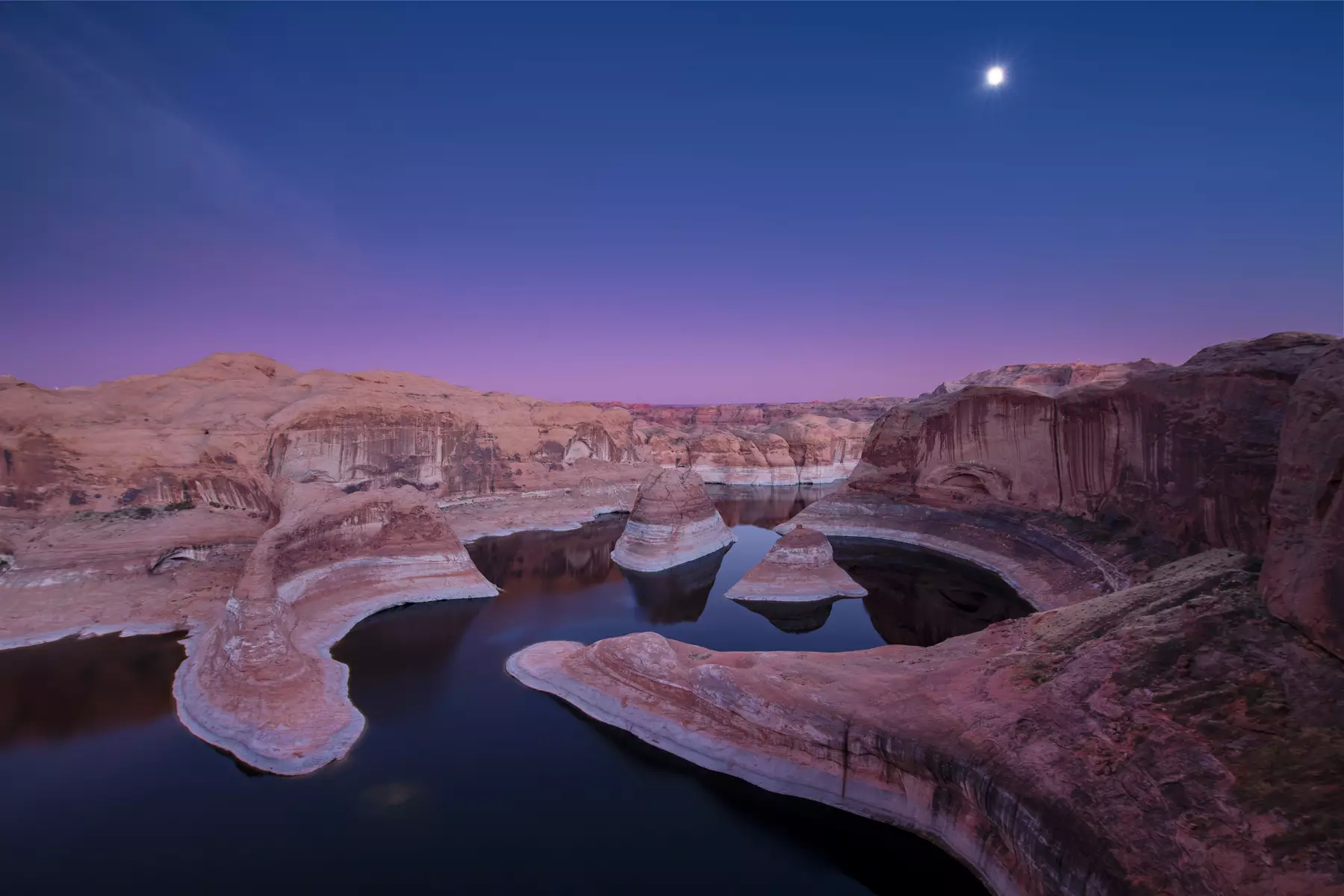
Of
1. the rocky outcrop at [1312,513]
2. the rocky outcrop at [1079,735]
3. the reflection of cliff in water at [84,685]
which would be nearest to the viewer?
the rocky outcrop at [1079,735]

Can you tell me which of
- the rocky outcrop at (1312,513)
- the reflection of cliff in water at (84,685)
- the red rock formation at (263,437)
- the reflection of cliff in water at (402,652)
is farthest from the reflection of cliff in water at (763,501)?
the rocky outcrop at (1312,513)

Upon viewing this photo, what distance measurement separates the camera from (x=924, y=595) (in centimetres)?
2039

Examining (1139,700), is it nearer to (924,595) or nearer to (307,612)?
(924,595)

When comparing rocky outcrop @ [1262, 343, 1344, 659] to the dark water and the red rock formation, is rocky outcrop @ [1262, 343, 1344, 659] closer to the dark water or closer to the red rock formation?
the dark water

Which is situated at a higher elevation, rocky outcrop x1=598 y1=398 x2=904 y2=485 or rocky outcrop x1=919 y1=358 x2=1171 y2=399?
rocky outcrop x1=919 y1=358 x2=1171 y2=399

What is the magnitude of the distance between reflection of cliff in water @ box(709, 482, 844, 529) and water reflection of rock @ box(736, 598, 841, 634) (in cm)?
1516

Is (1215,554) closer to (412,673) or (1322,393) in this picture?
(1322,393)

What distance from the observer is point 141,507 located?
709 inches

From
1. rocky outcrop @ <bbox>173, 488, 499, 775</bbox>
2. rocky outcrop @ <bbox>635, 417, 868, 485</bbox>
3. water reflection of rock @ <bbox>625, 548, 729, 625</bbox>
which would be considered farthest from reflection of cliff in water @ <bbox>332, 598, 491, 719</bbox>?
rocky outcrop @ <bbox>635, 417, 868, 485</bbox>

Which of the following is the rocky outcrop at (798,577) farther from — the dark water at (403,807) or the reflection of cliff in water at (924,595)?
the dark water at (403,807)

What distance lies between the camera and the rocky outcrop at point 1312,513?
5.31 metres

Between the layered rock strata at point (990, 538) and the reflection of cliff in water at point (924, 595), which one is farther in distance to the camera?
the layered rock strata at point (990, 538)

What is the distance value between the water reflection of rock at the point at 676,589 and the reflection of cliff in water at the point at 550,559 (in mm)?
1754

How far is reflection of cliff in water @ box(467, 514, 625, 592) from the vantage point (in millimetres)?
22297
